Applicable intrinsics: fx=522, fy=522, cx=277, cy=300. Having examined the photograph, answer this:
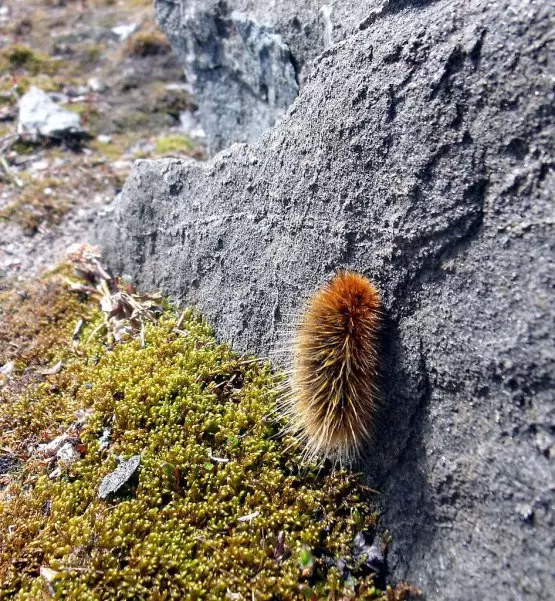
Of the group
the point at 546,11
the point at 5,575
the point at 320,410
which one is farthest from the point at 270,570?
the point at 546,11

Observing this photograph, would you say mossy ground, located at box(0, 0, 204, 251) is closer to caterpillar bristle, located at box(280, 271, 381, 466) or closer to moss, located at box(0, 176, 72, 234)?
moss, located at box(0, 176, 72, 234)

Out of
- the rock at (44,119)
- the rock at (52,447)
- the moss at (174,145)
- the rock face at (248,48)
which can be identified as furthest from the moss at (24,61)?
the rock at (52,447)

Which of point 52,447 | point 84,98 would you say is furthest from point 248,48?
point 84,98

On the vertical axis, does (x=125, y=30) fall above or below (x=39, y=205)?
above

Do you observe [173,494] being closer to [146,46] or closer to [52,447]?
[52,447]

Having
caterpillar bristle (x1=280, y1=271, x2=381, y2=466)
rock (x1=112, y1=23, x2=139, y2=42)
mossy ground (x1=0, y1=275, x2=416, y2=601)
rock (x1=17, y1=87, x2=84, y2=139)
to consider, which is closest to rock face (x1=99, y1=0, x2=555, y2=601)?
caterpillar bristle (x1=280, y1=271, x2=381, y2=466)

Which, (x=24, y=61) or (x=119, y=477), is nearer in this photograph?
(x=119, y=477)

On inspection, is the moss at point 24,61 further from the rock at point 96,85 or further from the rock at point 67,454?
the rock at point 67,454
